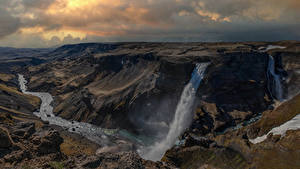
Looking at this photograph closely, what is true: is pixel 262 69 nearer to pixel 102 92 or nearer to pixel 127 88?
pixel 127 88

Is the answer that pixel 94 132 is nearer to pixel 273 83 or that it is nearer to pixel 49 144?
pixel 49 144

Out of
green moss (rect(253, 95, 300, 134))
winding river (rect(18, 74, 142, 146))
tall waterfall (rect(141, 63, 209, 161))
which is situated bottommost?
winding river (rect(18, 74, 142, 146))

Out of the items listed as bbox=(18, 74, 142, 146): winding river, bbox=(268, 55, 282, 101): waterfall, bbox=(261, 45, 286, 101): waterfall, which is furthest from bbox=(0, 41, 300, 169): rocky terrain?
bbox=(18, 74, 142, 146): winding river

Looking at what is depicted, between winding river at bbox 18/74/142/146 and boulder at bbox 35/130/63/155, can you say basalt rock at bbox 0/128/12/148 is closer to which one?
boulder at bbox 35/130/63/155

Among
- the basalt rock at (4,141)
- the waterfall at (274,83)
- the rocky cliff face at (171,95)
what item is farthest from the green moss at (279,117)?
the basalt rock at (4,141)

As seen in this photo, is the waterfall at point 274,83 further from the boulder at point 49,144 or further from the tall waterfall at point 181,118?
the boulder at point 49,144

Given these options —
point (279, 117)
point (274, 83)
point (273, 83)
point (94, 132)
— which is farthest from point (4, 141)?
point (274, 83)
